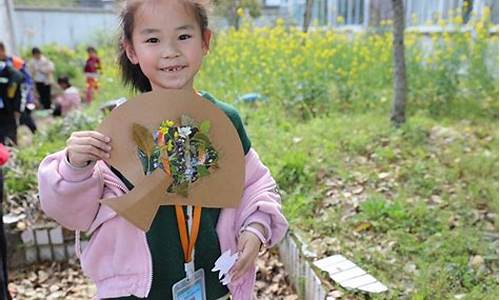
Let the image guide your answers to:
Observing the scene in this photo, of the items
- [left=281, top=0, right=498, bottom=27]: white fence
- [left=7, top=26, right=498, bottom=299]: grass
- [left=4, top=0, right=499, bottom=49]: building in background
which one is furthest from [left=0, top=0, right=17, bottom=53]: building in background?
[left=281, top=0, right=498, bottom=27]: white fence

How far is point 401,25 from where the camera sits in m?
4.47

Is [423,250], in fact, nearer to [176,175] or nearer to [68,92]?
[176,175]

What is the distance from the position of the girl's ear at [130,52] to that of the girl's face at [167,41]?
0.09 ft

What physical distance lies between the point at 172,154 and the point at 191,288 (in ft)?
1.04

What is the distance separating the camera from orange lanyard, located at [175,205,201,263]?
3.72 ft

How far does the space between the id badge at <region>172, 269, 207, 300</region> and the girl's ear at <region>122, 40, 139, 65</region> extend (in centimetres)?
49

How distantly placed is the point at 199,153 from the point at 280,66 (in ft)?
16.5

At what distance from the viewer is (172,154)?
42.2 inches

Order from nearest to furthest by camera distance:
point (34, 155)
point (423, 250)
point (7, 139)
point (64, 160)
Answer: point (64, 160), point (423, 250), point (34, 155), point (7, 139)

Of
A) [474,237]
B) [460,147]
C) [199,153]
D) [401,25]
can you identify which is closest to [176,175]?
[199,153]

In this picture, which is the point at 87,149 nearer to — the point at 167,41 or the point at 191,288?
the point at 167,41

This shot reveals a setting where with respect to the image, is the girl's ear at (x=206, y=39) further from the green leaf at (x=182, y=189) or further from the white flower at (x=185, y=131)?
the green leaf at (x=182, y=189)

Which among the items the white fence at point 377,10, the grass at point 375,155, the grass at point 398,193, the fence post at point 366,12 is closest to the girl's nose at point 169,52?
the grass at point 375,155

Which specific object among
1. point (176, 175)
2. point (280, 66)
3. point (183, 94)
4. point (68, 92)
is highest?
point (183, 94)
